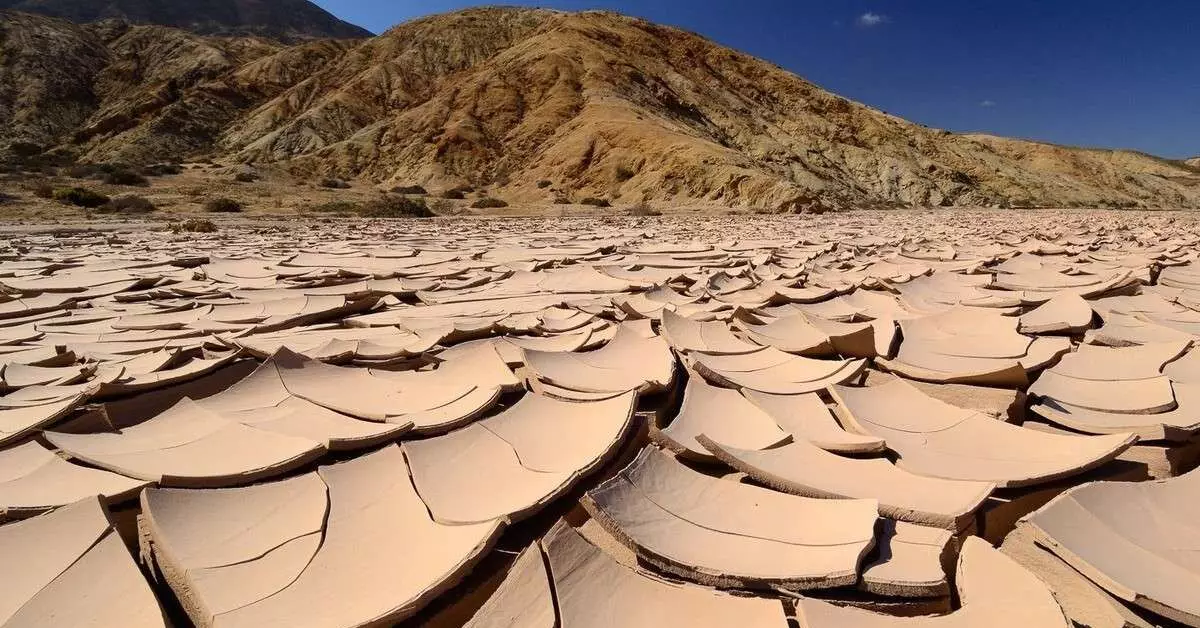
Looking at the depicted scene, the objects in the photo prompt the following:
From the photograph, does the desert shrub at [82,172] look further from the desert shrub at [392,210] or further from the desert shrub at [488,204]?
the desert shrub at [488,204]

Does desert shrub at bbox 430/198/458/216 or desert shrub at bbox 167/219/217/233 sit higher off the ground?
desert shrub at bbox 430/198/458/216

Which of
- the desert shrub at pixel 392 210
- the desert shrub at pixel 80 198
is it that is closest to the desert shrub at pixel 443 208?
the desert shrub at pixel 392 210

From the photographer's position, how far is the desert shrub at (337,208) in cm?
1070

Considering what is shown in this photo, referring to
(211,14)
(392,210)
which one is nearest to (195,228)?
(392,210)

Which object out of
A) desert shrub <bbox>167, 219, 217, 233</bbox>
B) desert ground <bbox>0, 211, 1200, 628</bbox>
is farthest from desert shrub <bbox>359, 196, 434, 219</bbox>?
desert ground <bbox>0, 211, 1200, 628</bbox>

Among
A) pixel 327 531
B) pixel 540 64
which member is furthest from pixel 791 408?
pixel 540 64

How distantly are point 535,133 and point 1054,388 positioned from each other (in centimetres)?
1946

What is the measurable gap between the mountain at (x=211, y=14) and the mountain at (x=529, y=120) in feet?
79.3

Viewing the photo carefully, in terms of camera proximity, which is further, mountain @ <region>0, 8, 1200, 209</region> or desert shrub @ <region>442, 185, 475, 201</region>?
mountain @ <region>0, 8, 1200, 209</region>

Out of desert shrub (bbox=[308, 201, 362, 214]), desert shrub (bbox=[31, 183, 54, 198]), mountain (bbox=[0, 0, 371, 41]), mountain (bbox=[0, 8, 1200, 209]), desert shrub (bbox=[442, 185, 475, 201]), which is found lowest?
desert shrub (bbox=[31, 183, 54, 198])

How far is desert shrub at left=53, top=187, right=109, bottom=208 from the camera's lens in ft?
31.1

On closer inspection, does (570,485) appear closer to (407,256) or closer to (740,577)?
(740,577)

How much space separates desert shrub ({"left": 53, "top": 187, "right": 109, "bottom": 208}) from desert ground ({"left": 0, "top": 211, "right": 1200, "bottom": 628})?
9329 millimetres

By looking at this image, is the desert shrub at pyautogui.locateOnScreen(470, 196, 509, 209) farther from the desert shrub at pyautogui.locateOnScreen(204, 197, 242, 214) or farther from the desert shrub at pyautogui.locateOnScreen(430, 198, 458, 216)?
the desert shrub at pyautogui.locateOnScreen(204, 197, 242, 214)
